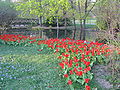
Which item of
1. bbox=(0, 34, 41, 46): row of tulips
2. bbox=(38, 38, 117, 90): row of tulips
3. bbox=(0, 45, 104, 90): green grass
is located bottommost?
bbox=(0, 45, 104, 90): green grass

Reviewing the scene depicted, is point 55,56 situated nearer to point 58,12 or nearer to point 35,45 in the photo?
point 35,45

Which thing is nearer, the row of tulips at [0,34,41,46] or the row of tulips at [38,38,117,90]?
the row of tulips at [38,38,117,90]

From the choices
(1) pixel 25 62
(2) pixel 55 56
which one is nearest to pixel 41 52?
(2) pixel 55 56

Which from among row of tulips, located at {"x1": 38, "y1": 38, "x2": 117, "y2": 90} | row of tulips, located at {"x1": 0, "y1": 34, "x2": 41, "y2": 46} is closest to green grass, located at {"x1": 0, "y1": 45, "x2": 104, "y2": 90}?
row of tulips, located at {"x1": 38, "y1": 38, "x2": 117, "y2": 90}

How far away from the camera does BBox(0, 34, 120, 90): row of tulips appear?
3729 millimetres

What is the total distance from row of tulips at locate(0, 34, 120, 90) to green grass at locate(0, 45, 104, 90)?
248 mm

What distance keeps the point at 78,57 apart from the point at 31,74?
181 cm

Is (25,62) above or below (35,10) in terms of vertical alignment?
below

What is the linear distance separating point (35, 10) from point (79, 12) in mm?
3768

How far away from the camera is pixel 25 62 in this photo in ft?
17.4

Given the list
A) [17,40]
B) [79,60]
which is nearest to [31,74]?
[79,60]

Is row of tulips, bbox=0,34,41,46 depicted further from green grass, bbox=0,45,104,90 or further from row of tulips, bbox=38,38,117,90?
green grass, bbox=0,45,104,90

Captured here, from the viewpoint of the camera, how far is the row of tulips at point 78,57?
3729 mm

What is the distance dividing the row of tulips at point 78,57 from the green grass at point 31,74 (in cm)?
25
